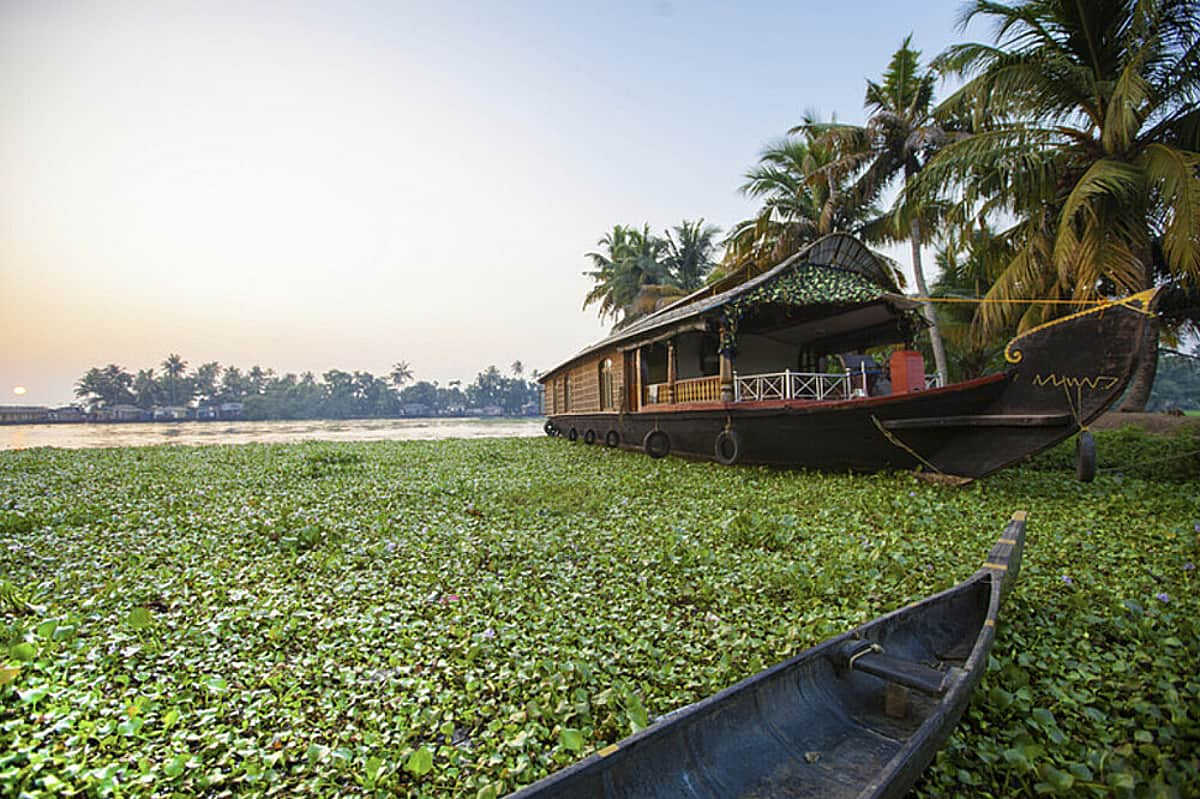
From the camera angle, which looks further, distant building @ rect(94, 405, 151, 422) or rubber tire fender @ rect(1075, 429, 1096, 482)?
distant building @ rect(94, 405, 151, 422)

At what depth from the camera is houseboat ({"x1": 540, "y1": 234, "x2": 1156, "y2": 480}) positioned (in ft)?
17.6

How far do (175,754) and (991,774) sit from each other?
3023 mm

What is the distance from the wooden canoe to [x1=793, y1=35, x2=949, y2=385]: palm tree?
47.1 ft

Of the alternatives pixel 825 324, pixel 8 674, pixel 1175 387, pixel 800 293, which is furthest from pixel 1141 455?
pixel 1175 387

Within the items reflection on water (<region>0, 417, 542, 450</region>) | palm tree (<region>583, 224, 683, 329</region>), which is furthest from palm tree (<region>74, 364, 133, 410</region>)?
palm tree (<region>583, 224, 683, 329</region>)

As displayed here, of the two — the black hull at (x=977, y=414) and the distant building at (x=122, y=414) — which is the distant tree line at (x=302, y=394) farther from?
the black hull at (x=977, y=414)

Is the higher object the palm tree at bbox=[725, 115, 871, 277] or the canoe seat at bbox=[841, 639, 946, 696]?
the palm tree at bbox=[725, 115, 871, 277]

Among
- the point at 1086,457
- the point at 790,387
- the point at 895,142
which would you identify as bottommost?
the point at 1086,457

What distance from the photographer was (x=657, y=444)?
1138 cm

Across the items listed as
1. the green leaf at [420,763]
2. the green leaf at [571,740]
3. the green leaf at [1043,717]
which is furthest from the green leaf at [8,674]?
the green leaf at [1043,717]

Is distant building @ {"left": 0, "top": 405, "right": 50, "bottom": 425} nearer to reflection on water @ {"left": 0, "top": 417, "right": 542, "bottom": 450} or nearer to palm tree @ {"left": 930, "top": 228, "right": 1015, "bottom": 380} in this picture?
reflection on water @ {"left": 0, "top": 417, "right": 542, "bottom": 450}

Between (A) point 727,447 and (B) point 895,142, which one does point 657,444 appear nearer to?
(A) point 727,447

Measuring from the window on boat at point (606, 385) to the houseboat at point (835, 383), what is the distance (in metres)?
0.07

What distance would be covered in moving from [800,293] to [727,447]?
3.07 metres
